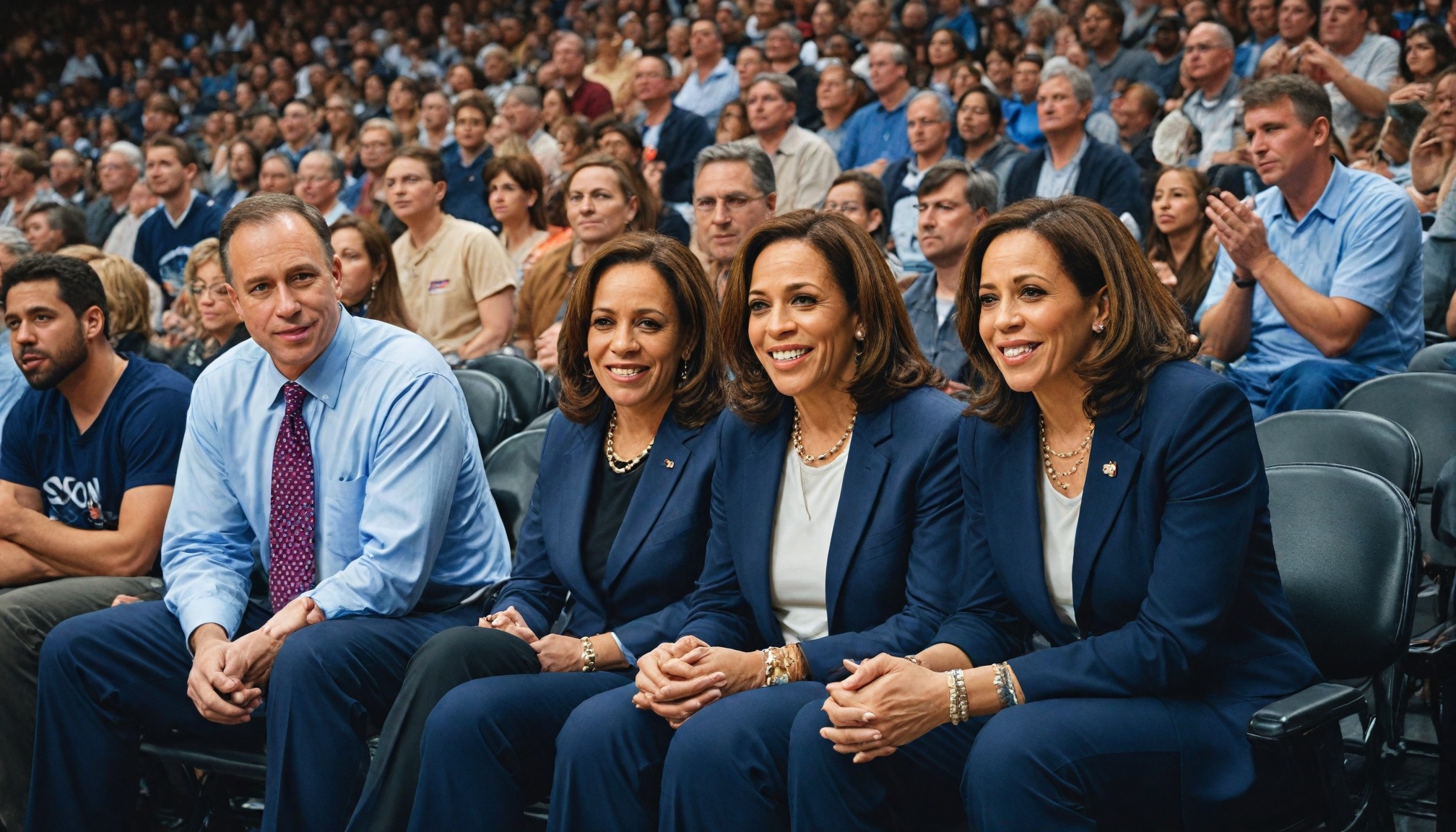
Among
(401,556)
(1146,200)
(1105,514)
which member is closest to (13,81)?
(1146,200)

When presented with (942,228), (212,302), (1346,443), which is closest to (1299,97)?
(942,228)

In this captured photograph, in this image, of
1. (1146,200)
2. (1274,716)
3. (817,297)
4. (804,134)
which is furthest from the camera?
(804,134)

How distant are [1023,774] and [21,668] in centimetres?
218

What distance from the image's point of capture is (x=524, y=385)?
159 inches

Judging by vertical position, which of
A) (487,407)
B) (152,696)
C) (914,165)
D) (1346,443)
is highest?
(914,165)

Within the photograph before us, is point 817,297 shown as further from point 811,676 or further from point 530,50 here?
point 530,50

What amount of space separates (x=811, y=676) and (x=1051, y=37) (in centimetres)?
755

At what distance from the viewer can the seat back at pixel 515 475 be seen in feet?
10.6

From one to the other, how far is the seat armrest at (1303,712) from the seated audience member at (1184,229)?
297cm

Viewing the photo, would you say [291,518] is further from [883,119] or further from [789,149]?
[883,119]

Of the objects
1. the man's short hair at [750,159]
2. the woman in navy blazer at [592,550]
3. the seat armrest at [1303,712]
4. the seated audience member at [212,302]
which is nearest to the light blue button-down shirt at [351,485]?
the woman in navy blazer at [592,550]

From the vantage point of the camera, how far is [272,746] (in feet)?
7.72

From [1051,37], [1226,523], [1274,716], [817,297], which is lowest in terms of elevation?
[1274,716]

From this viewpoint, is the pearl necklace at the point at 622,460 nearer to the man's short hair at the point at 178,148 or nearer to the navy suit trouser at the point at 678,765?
the navy suit trouser at the point at 678,765
